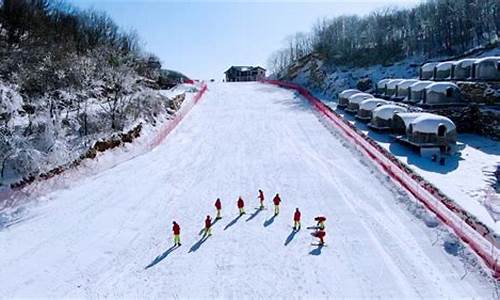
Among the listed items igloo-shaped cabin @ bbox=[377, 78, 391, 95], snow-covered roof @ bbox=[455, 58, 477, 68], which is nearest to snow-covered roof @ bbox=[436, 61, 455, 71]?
snow-covered roof @ bbox=[455, 58, 477, 68]

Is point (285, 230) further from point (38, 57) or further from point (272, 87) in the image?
point (272, 87)

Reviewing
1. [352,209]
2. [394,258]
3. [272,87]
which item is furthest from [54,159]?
[272,87]

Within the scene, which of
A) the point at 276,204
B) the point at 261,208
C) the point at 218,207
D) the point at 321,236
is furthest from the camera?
the point at 261,208

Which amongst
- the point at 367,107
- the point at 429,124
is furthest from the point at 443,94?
the point at 429,124

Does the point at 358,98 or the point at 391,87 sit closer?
the point at 358,98

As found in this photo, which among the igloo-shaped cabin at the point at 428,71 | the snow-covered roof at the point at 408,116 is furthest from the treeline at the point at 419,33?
the snow-covered roof at the point at 408,116

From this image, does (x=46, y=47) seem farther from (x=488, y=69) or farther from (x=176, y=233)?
(x=488, y=69)

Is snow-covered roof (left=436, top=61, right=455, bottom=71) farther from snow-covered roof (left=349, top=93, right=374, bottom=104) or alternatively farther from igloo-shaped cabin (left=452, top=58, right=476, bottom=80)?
snow-covered roof (left=349, top=93, right=374, bottom=104)
